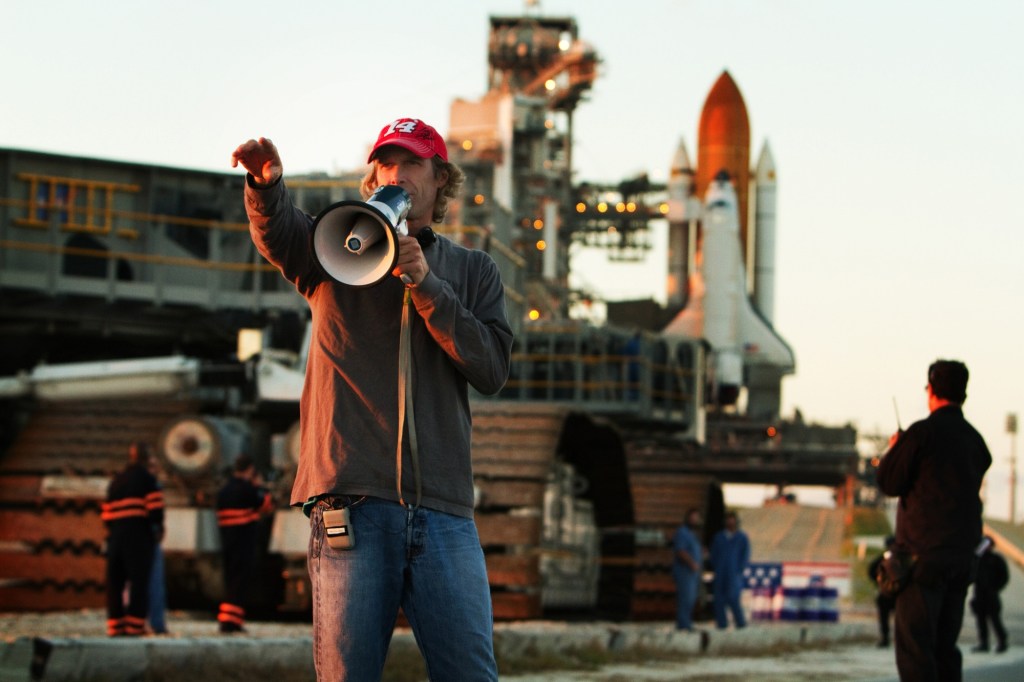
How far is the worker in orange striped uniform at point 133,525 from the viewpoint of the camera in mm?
13438

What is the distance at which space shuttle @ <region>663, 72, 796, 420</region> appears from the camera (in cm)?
6475

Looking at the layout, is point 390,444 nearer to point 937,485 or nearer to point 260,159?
point 260,159

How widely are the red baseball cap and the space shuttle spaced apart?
57001 mm

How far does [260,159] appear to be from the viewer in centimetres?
437

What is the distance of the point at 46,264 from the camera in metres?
23.8

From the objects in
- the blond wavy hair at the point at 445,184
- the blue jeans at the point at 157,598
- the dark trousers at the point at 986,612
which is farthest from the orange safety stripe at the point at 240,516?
the blond wavy hair at the point at 445,184

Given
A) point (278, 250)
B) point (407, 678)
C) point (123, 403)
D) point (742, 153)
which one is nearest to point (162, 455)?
point (123, 403)

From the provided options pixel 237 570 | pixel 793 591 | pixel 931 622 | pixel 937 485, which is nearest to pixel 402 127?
pixel 937 485

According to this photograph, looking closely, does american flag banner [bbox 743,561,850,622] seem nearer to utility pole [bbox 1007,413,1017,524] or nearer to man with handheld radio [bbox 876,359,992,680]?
man with handheld radio [bbox 876,359,992,680]

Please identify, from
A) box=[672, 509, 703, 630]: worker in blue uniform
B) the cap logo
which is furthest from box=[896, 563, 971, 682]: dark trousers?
box=[672, 509, 703, 630]: worker in blue uniform

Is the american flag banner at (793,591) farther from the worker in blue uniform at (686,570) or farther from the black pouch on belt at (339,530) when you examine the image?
the black pouch on belt at (339,530)

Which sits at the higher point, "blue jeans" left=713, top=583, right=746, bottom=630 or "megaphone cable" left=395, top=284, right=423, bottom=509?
"megaphone cable" left=395, top=284, right=423, bottom=509

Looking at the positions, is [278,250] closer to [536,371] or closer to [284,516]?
A: [284,516]

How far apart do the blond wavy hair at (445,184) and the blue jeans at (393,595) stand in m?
0.86
